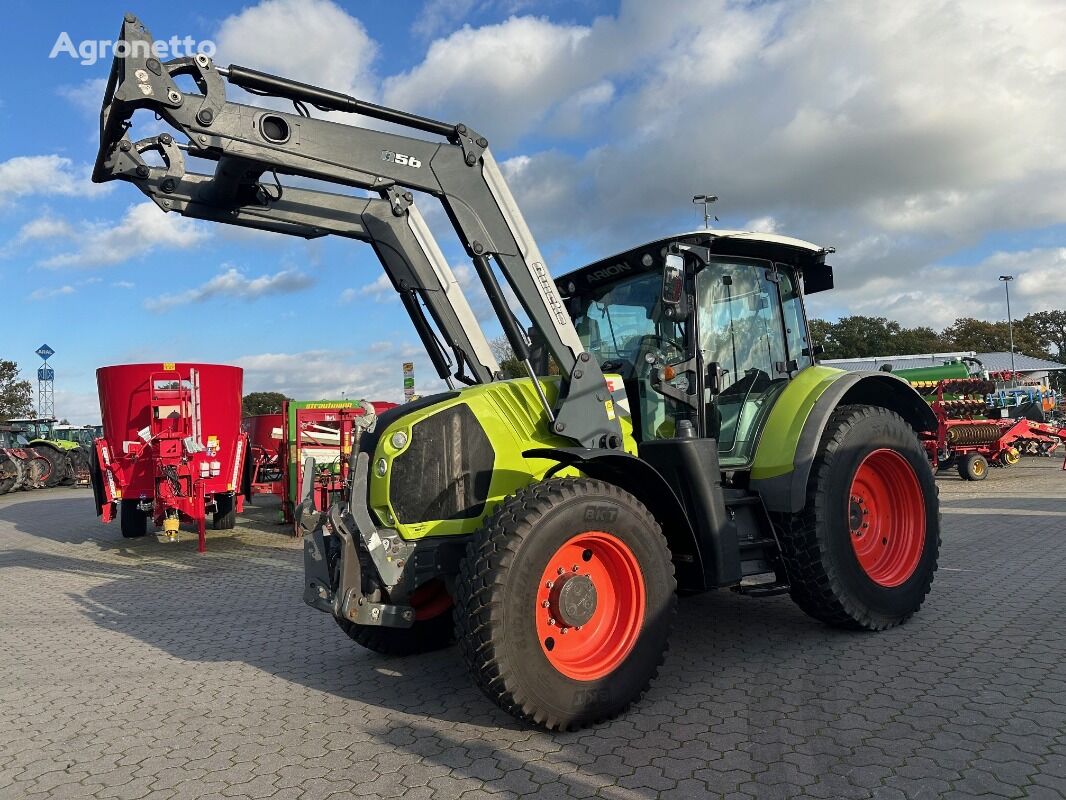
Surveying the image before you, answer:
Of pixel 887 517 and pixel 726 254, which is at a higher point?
pixel 726 254

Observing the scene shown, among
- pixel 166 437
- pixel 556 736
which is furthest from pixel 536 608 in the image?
pixel 166 437

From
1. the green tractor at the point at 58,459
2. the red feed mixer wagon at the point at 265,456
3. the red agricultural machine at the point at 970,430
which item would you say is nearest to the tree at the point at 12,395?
the green tractor at the point at 58,459

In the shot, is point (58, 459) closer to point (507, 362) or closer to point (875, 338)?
point (507, 362)

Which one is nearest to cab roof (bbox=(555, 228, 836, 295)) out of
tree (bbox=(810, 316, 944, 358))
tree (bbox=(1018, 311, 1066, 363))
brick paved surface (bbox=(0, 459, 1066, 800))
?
brick paved surface (bbox=(0, 459, 1066, 800))

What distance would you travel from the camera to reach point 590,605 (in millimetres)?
3758

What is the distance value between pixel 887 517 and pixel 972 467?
11998mm

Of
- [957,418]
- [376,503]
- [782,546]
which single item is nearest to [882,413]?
[782,546]

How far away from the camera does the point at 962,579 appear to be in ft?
21.1

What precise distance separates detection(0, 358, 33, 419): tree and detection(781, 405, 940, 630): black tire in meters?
47.4

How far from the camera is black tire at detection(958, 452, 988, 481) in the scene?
15.6 metres

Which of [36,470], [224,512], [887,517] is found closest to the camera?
[887,517]

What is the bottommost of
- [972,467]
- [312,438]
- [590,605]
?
[972,467]

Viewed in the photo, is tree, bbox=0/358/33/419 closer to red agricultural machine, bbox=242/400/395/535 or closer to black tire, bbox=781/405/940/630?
red agricultural machine, bbox=242/400/395/535

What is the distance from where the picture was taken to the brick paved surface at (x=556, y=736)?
3127 millimetres
